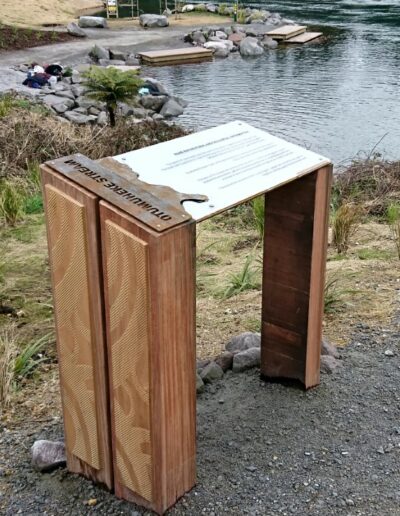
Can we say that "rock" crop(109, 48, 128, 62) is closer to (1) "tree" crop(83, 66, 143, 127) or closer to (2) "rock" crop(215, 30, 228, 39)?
(2) "rock" crop(215, 30, 228, 39)

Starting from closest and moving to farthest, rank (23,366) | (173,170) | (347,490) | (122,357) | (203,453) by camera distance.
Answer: (122,357) → (173,170) → (347,490) → (203,453) → (23,366)

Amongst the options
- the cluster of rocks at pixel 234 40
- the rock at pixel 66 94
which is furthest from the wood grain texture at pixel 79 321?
the cluster of rocks at pixel 234 40

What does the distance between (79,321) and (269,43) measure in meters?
21.8

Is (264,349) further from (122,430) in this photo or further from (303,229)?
(122,430)

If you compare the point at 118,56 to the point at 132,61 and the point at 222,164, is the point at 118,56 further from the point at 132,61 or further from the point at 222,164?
the point at 222,164

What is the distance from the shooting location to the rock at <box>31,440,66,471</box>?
9.77 feet

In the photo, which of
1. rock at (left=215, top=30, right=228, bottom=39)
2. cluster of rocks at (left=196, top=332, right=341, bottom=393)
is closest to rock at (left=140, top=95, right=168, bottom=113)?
rock at (left=215, top=30, right=228, bottom=39)

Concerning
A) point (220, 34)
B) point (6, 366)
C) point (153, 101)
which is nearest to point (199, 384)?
point (6, 366)

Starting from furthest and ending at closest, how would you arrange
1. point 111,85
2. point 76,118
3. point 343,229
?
1. point 76,118
2. point 111,85
3. point 343,229

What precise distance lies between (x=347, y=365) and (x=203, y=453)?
1010 mm

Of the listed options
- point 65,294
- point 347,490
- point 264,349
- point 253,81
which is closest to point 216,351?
point 264,349

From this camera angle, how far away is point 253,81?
60.0ft

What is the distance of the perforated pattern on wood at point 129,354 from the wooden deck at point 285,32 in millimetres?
22300

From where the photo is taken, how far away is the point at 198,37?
23.0 m
